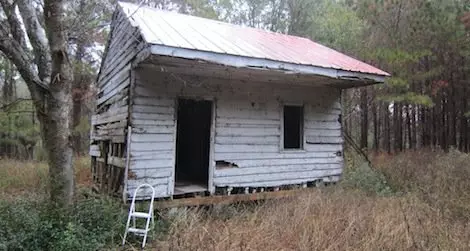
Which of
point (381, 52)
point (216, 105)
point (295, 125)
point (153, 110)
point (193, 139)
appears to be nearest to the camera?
point (153, 110)

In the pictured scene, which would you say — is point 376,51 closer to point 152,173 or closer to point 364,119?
point 364,119

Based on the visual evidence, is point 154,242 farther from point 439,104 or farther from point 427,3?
point 439,104

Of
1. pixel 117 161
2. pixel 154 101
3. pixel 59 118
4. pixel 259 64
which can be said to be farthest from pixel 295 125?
pixel 59 118

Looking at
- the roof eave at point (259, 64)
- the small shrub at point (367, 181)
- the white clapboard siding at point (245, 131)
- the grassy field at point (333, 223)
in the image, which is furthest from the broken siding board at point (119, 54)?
the small shrub at point (367, 181)

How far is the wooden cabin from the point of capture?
6.74 m

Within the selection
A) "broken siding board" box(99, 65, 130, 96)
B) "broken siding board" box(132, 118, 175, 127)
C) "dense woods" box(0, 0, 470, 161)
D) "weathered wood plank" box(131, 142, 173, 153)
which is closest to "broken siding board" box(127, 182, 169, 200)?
"weathered wood plank" box(131, 142, 173, 153)

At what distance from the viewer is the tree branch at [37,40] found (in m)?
6.08

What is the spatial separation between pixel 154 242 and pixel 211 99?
10.9 feet

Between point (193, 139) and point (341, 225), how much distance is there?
6.37 m

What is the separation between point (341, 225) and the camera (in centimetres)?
532

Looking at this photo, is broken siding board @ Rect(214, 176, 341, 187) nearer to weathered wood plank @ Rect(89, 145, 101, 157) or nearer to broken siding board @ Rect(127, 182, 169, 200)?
broken siding board @ Rect(127, 182, 169, 200)

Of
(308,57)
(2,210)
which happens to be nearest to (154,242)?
(2,210)

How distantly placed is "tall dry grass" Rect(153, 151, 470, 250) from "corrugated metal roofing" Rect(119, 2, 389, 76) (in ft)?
9.17

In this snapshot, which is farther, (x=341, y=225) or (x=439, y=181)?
(x=439, y=181)
